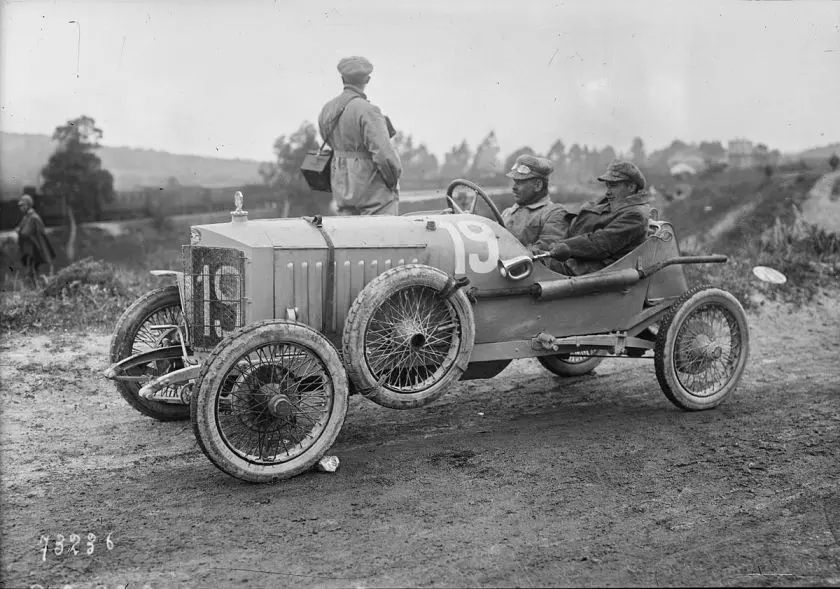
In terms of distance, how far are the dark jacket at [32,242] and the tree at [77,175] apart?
268 mm

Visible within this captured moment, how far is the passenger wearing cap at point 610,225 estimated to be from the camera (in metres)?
6.23

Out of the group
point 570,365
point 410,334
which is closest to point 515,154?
point 570,365

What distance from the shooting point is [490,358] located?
5766 mm

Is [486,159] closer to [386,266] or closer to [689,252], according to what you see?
[689,252]

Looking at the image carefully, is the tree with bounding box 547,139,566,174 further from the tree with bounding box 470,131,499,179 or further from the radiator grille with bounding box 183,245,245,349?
the radiator grille with bounding box 183,245,245,349

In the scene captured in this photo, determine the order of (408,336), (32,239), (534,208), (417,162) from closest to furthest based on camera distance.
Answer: (408,336)
(534,208)
(32,239)
(417,162)

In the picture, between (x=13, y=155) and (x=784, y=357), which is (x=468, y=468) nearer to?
(x=784, y=357)

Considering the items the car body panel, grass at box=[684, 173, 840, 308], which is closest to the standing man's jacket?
the car body panel

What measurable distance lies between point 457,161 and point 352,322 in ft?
22.9

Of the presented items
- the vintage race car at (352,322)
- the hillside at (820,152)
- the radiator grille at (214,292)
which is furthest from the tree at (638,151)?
the radiator grille at (214,292)

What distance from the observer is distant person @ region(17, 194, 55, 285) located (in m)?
10.9

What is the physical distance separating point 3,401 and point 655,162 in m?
8.93

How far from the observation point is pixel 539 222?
6.67 m

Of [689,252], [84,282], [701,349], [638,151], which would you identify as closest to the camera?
[701,349]
